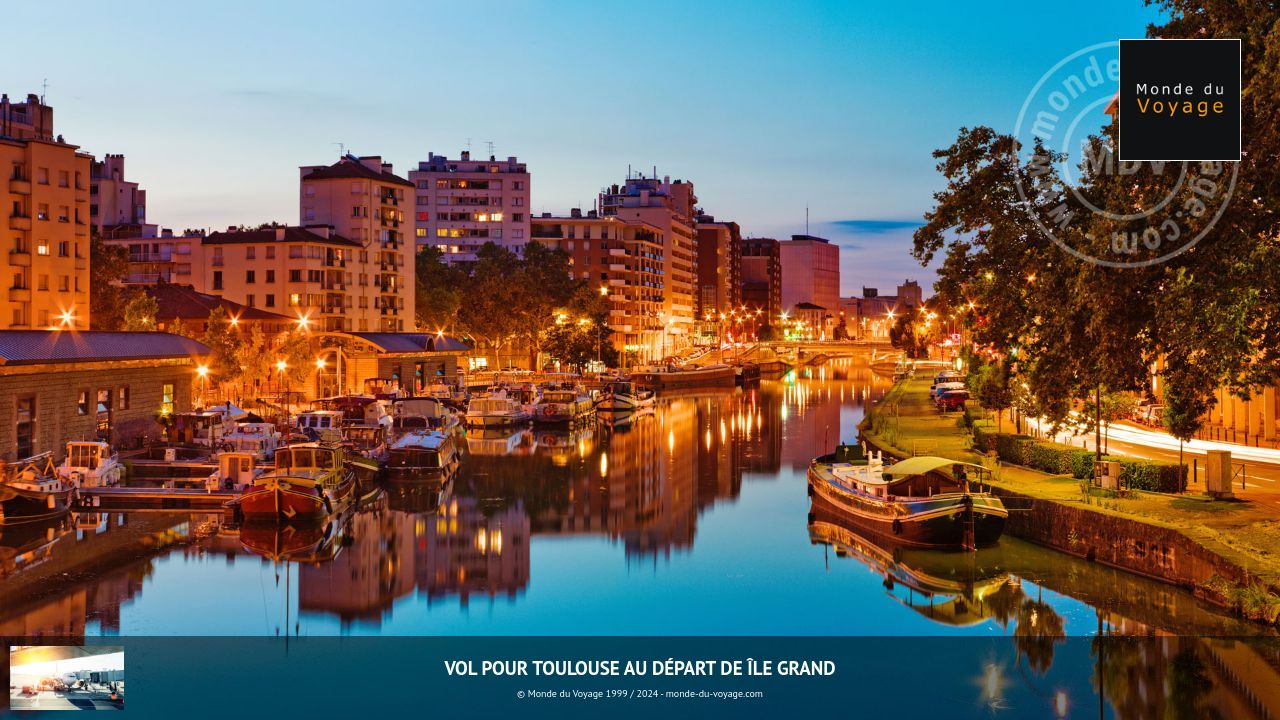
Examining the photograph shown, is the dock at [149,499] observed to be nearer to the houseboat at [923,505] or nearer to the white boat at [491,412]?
the houseboat at [923,505]

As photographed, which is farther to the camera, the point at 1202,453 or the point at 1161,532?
the point at 1202,453

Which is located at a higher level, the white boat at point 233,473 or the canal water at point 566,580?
the white boat at point 233,473

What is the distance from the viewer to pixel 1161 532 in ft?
102

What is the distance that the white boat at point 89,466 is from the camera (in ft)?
149

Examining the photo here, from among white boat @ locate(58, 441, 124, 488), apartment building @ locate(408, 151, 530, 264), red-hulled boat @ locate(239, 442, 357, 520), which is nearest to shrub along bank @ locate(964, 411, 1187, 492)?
red-hulled boat @ locate(239, 442, 357, 520)

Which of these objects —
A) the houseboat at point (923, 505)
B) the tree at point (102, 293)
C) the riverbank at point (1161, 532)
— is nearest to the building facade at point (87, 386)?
the tree at point (102, 293)

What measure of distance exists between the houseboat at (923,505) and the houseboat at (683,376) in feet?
320

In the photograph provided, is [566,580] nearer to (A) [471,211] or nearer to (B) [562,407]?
(B) [562,407]

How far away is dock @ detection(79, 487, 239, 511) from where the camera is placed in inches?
1759

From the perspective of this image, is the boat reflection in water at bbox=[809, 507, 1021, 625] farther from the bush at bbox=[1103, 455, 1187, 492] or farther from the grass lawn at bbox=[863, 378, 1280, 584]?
the bush at bbox=[1103, 455, 1187, 492]

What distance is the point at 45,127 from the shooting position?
108 metres

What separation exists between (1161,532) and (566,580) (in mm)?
17624

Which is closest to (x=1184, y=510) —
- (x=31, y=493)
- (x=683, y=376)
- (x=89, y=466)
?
(x=31, y=493)

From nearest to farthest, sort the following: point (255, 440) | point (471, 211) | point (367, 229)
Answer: point (255, 440)
point (367, 229)
point (471, 211)
